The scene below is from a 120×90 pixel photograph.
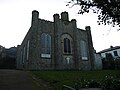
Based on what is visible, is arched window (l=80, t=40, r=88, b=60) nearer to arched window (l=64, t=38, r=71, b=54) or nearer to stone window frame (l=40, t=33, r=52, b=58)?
arched window (l=64, t=38, r=71, b=54)

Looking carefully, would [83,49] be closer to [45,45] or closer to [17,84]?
[45,45]


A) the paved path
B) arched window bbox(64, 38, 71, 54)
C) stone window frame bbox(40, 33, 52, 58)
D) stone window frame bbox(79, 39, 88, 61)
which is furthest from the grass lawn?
stone window frame bbox(79, 39, 88, 61)

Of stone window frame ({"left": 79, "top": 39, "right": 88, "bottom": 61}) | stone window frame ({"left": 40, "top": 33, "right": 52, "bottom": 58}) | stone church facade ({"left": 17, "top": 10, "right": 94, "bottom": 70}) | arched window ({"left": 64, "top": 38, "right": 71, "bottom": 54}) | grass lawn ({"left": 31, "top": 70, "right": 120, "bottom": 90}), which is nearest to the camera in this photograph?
grass lawn ({"left": 31, "top": 70, "right": 120, "bottom": 90})

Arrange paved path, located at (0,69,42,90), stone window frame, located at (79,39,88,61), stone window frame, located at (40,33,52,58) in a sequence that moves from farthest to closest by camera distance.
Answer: stone window frame, located at (79,39,88,61), stone window frame, located at (40,33,52,58), paved path, located at (0,69,42,90)

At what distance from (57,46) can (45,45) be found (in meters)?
2.34

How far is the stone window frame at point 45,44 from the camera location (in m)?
23.8

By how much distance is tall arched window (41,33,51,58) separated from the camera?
2380 centimetres

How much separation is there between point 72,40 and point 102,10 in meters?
20.9

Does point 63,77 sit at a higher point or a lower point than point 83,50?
lower

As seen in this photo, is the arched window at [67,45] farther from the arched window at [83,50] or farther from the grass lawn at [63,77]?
the grass lawn at [63,77]

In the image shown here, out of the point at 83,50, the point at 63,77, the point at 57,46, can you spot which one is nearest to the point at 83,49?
the point at 83,50

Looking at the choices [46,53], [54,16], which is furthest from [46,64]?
[54,16]

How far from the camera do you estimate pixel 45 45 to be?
24.5 m

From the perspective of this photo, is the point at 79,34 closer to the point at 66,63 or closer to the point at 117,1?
the point at 66,63
